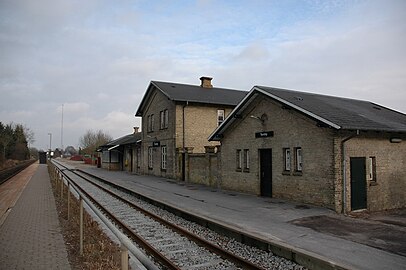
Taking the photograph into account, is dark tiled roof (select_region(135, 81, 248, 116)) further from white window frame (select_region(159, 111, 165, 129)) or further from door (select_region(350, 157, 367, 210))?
door (select_region(350, 157, 367, 210))

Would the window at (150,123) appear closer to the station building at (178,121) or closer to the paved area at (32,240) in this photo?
the station building at (178,121)

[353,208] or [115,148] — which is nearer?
[353,208]

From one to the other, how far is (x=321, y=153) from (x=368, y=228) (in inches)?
151

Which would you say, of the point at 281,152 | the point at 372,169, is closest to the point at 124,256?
the point at 281,152

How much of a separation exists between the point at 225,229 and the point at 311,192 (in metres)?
5.26

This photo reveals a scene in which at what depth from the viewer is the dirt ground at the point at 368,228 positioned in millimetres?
8305

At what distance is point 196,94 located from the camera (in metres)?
30.2

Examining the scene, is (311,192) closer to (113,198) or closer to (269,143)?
(269,143)

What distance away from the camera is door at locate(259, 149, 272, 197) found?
16359 millimetres

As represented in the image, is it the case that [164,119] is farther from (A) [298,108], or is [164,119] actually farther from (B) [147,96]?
(A) [298,108]

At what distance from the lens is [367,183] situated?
13.7 metres

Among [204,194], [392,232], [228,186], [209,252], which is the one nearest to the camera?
[209,252]

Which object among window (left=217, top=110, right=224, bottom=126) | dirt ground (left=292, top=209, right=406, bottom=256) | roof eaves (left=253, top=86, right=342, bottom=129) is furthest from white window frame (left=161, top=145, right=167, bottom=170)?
dirt ground (left=292, top=209, right=406, bottom=256)

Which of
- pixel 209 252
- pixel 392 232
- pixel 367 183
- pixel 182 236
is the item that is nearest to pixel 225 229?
pixel 182 236
